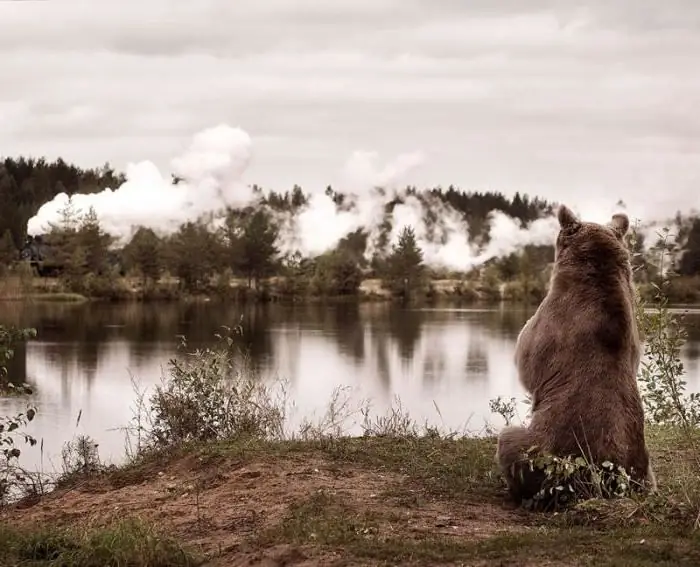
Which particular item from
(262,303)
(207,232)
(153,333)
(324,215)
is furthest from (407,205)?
(153,333)

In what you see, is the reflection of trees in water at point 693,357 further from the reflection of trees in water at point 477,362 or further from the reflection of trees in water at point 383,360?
the reflection of trees in water at point 383,360

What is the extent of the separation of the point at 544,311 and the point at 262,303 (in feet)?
235

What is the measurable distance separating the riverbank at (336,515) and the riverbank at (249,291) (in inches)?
2418

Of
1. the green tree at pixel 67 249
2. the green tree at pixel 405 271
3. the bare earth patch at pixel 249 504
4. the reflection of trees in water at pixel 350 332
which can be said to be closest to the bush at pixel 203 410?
the bare earth patch at pixel 249 504

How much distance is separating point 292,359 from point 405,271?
59.1 m

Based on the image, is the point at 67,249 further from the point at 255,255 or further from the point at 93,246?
the point at 255,255

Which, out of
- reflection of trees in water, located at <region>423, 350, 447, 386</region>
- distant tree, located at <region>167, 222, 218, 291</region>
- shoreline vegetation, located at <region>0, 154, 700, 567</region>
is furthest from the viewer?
distant tree, located at <region>167, 222, 218, 291</region>

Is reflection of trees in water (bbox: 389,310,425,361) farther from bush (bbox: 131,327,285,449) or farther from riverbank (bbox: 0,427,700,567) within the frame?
riverbank (bbox: 0,427,700,567)

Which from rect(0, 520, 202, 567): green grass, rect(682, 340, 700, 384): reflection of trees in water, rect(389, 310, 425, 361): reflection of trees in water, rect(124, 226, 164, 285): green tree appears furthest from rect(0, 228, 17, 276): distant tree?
rect(0, 520, 202, 567): green grass

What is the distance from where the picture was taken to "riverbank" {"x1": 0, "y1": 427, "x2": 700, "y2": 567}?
217 inches

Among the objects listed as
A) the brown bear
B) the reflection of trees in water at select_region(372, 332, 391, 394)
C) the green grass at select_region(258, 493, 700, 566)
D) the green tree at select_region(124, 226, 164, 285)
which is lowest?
the reflection of trees in water at select_region(372, 332, 391, 394)

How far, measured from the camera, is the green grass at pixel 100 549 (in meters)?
5.65

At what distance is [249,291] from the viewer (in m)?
83.9

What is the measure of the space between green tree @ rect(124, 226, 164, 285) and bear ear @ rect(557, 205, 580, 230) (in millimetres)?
76236
